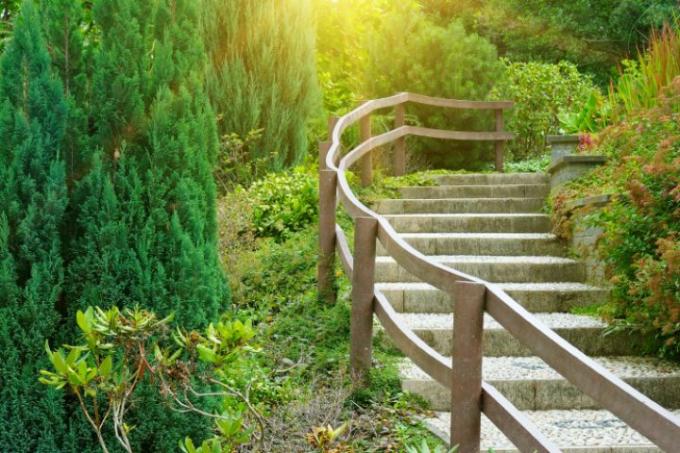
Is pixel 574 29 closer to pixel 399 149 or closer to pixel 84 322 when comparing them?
pixel 399 149

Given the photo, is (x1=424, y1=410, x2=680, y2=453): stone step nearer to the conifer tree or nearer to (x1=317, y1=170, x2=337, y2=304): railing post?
(x1=317, y1=170, x2=337, y2=304): railing post

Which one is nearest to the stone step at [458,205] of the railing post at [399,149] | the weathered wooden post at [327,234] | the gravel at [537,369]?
the railing post at [399,149]

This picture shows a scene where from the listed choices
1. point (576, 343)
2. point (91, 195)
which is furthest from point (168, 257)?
point (576, 343)

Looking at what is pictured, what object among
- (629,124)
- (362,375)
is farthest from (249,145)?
(362,375)

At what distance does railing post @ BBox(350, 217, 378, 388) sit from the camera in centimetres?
504

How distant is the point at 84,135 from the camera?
378 cm

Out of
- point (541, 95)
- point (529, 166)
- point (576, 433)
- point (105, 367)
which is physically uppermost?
point (105, 367)

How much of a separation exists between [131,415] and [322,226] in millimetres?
3292

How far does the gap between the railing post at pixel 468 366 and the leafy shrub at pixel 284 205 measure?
16.0 feet

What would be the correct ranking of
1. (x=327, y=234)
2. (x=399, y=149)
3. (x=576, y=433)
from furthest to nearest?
(x=399, y=149) < (x=327, y=234) < (x=576, y=433)

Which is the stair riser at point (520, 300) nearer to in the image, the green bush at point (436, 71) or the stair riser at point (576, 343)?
the stair riser at point (576, 343)

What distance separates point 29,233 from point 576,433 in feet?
9.74

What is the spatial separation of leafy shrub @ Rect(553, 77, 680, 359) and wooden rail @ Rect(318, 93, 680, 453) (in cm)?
164

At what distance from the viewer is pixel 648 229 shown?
18.7 ft
